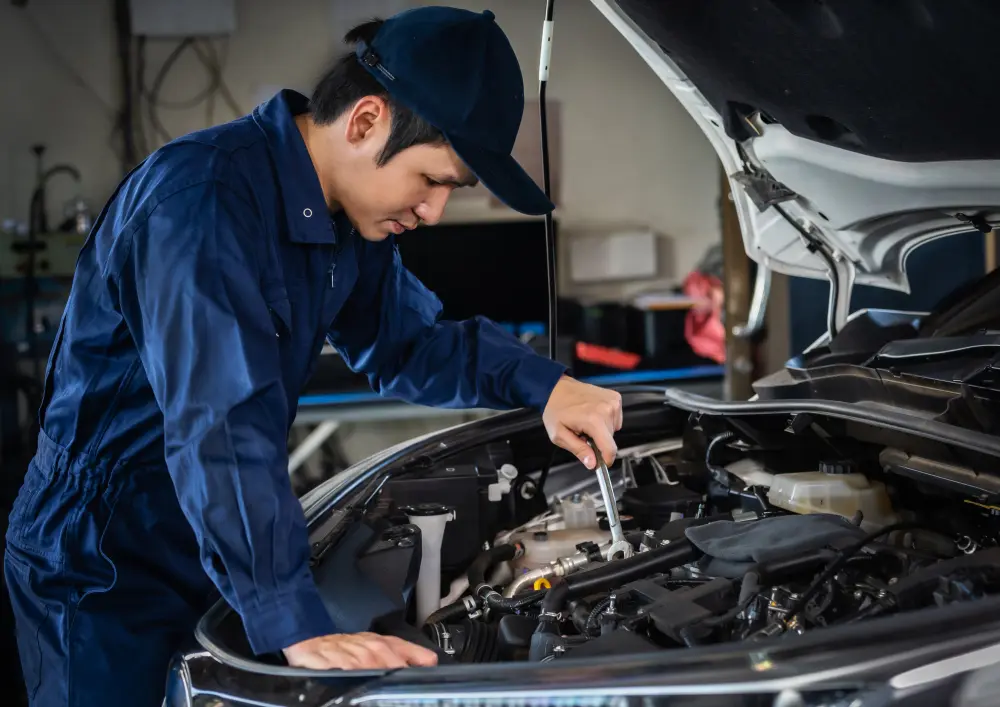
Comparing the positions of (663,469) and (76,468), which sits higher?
(76,468)

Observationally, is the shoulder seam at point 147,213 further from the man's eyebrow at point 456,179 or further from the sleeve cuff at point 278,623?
the sleeve cuff at point 278,623

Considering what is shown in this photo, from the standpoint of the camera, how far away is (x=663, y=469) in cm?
180

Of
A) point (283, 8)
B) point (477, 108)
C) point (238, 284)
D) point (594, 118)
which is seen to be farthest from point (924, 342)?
point (283, 8)

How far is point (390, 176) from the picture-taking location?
117 centimetres

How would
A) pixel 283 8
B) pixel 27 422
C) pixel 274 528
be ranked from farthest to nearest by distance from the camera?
pixel 283 8
pixel 27 422
pixel 274 528

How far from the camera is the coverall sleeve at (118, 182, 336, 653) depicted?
97 cm

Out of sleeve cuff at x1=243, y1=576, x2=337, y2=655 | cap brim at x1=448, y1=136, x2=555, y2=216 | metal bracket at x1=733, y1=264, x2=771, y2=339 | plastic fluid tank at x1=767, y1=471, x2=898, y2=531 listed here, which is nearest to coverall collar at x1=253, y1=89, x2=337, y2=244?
cap brim at x1=448, y1=136, x2=555, y2=216

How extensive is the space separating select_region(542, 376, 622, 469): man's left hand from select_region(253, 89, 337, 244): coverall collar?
0.45m

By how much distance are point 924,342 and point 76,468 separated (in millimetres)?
1408

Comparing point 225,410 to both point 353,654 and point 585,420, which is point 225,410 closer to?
point 353,654

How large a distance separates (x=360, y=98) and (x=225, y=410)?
1.43 ft

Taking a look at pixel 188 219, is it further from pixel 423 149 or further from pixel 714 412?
pixel 714 412

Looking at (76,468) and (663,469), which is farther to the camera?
(663,469)

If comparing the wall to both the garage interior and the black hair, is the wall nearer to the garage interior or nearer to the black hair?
the garage interior
